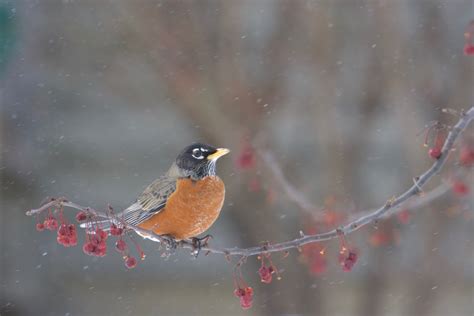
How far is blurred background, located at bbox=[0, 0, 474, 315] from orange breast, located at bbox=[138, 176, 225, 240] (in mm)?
298

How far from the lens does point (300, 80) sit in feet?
15.4

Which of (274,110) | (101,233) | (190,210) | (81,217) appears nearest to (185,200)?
(190,210)

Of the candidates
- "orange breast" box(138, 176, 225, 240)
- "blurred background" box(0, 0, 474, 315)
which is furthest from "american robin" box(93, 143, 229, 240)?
"blurred background" box(0, 0, 474, 315)

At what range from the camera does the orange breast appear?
2.76 metres

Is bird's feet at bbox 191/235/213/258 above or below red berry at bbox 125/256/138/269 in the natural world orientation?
above

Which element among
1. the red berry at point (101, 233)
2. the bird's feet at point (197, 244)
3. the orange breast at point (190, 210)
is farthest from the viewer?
the orange breast at point (190, 210)

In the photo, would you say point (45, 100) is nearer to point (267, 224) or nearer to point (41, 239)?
point (41, 239)

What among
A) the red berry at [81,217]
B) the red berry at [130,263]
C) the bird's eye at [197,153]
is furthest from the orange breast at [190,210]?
the red berry at [81,217]

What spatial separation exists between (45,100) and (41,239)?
4.42ft

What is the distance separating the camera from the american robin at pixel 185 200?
109 inches

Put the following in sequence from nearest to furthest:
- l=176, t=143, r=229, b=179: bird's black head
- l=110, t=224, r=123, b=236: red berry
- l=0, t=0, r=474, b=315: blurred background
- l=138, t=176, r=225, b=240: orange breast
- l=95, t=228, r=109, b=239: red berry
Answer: l=110, t=224, r=123, b=236: red berry
l=95, t=228, r=109, b=239: red berry
l=138, t=176, r=225, b=240: orange breast
l=176, t=143, r=229, b=179: bird's black head
l=0, t=0, r=474, b=315: blurred background

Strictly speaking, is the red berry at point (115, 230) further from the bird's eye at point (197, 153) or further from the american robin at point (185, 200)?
the bird's eye at point (197, 153)

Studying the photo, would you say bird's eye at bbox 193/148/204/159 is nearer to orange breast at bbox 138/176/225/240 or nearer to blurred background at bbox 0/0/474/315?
orange breast at bbox 138/176/225/240

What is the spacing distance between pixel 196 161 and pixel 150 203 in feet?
0.91
